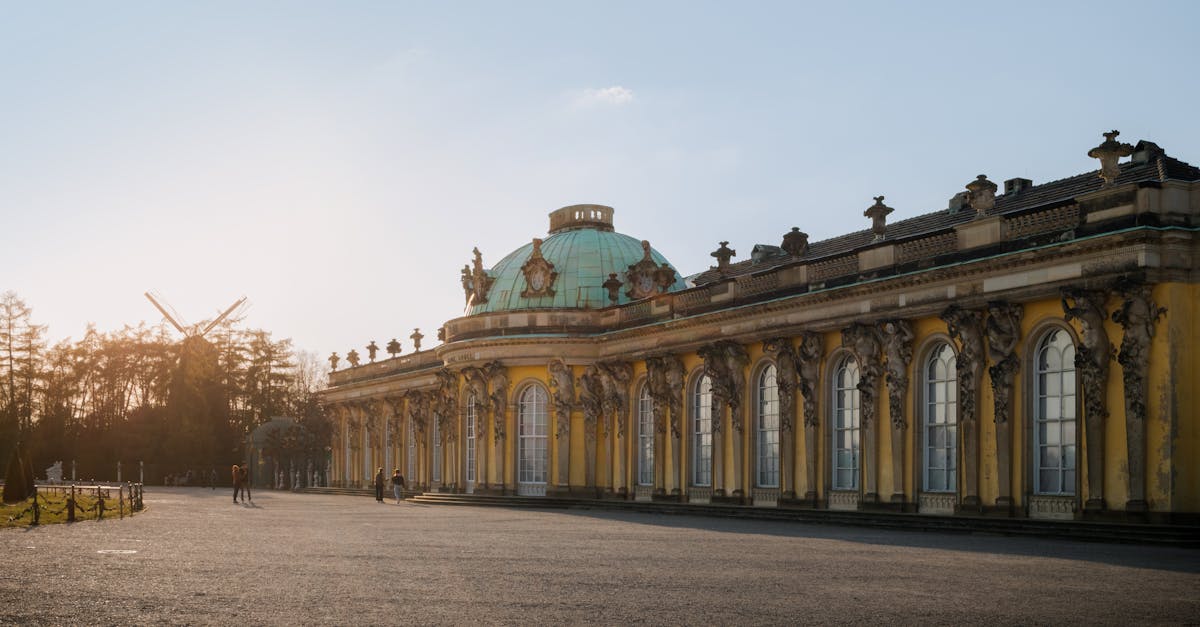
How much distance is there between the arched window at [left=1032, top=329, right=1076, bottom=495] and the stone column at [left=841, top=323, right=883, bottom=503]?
229 inches

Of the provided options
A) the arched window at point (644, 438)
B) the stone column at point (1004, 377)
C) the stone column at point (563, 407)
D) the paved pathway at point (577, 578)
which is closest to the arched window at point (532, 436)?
the stone column at point (563, 407)

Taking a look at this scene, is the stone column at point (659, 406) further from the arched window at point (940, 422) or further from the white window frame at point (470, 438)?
the arched window at point (940, 422)

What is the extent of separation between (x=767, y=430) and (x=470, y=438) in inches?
767

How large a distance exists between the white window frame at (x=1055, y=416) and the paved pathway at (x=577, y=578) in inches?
158

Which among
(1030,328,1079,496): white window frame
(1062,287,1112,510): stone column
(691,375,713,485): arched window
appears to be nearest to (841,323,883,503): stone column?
(1030,328,1079,496): white window frame

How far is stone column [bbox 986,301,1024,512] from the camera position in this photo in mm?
33188

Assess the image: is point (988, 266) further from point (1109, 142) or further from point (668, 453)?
point (668, 453)

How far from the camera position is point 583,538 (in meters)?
28.1

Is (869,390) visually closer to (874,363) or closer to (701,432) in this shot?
(874,363)

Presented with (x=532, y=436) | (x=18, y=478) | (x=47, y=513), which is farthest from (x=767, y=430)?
(x=18, y=478)

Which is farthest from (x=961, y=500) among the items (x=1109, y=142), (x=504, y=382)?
(x=504, y=382)

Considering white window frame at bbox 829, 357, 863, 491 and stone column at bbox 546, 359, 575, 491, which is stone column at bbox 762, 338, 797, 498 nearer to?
→ white window frame at bbox 829, 357, 863, 491

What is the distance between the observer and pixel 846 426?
40031 millimetres

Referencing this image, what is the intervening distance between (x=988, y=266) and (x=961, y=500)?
616 centimetres
